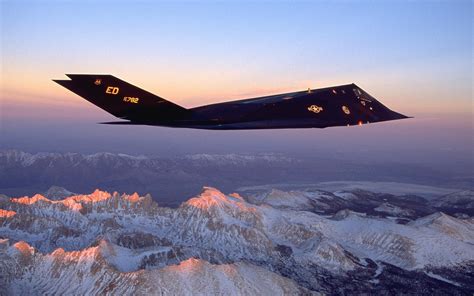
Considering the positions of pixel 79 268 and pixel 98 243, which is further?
pixel 98 243

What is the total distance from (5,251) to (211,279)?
98.5 metres

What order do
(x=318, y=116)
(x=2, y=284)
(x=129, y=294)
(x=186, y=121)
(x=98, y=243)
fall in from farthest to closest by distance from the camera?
1. (x=98, y=243)
2. (x=2, y=284)
3. (x=129, y=294)
4. (x=318, y=116)
5. (x=186, y=121)

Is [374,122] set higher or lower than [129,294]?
higher

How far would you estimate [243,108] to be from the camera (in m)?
36.8

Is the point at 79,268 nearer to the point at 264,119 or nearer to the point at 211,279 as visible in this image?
the point at 211,279

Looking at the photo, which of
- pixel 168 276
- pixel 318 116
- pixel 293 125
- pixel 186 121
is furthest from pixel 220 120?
pixel 168 276

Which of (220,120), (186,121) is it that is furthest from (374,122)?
(186,121)

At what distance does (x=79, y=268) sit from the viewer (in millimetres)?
168625

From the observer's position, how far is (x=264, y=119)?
36.1m

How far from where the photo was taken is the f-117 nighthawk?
29.2 metres

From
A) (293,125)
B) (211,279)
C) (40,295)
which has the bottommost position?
(40,295)

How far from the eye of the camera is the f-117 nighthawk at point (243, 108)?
29219mm

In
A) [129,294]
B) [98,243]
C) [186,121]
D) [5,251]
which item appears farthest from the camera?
[98,243]

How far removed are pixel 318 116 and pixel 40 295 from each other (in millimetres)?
173069
